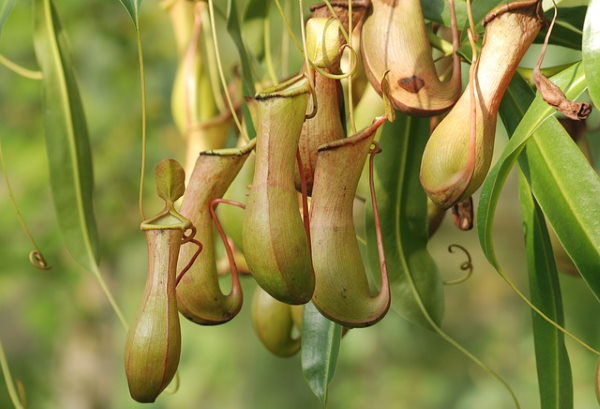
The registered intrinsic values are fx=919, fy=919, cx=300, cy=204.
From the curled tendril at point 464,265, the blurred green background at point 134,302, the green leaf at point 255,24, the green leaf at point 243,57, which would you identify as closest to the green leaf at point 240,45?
the green leaf at point 243,57

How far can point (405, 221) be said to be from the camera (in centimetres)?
77

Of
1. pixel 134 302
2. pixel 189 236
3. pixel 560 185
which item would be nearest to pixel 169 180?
pixel 189 236

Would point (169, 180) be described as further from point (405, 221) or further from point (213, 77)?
point (213, 77)

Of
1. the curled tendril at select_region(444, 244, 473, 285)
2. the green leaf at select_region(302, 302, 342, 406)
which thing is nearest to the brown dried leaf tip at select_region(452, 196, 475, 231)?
the curled tendril at select_region(444, 244, 473, 285)

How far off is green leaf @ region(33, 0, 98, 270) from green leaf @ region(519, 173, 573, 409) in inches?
15.7

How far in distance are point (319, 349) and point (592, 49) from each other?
343 millimetres

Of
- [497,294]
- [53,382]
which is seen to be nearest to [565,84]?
[53,382]

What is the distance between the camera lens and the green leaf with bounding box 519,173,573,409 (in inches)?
28.0

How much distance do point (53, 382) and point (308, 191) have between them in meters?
2.23

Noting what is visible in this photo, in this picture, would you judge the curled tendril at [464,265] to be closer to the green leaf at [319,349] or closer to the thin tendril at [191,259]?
the green leaf at [319,349]

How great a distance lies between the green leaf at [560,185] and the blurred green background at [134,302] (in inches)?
22.9

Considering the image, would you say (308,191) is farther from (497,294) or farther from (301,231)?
(497,294)

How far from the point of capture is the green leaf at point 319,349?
0.76 m

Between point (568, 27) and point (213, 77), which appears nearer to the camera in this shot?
point (568, 27)
